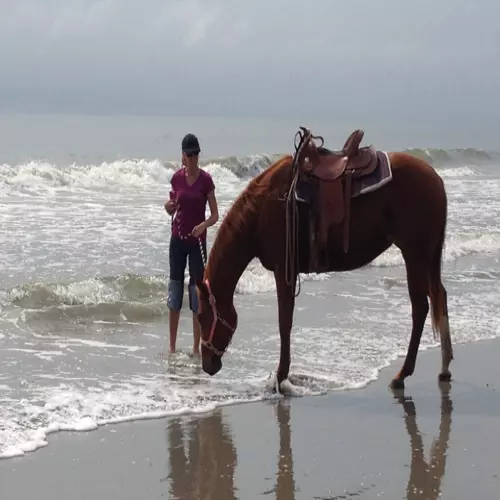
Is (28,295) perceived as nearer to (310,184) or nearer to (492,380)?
(310,184)

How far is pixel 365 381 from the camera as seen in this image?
6.70m

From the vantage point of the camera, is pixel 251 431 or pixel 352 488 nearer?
pixel 352 488

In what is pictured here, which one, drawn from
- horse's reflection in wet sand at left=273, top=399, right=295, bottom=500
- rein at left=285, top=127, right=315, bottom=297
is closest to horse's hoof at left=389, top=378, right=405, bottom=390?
horse's reflection in wet sand at left=273, top=399, right=295, bottom=500

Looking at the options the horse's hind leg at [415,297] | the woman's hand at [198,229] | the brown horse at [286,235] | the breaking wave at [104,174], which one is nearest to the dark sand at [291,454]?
the horse's hind leg at [415,297]

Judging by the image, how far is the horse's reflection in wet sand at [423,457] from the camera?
4531mm

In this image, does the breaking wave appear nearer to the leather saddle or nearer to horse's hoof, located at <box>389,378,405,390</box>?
the leather saddle

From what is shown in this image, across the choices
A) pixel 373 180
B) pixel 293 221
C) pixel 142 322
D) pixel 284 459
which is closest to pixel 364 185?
pixel 373 180

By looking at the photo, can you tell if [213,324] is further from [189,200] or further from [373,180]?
[373,180]

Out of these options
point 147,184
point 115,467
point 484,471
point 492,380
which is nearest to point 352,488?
point 484,471

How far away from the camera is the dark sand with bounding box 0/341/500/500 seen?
14.8 ft

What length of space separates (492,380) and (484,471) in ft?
6.84

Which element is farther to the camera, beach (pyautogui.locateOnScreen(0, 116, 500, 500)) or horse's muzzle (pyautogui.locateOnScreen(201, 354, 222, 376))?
horse's muzzle (pyautogui.locateOnScreen(201, 354, 222, 376))

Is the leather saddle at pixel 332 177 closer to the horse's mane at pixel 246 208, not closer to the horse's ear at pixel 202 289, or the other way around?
the horse's mane at pixel 246 208

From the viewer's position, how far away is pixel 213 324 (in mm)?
6305
